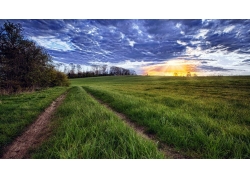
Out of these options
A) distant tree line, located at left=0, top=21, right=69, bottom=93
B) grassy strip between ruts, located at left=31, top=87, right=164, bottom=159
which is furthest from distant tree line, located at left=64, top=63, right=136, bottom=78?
grassy strip between ruts, located at left=31, top=87, right=164, bottom=159

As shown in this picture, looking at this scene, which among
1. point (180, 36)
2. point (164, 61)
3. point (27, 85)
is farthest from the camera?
point (27, 85)

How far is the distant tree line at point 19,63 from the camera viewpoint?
9602mm

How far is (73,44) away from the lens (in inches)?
222

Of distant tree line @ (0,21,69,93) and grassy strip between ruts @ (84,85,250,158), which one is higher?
distant tree line @ (0,21,69,93)

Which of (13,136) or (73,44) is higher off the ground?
(73,44)

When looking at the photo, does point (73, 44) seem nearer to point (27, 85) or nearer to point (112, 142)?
point (112, 142)

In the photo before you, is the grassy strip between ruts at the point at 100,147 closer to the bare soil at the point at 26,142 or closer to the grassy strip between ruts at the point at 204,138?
the bare soil at the point at 26,142

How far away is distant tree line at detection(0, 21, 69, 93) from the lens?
378 inches

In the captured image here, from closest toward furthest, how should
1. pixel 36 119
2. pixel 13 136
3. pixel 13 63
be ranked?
pixel 13 136 < pixel 36 119 < pixel 13 63

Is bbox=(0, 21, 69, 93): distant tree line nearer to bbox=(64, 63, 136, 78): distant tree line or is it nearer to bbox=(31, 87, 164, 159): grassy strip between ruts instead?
bbox=(64, 63, 136, 78): distant tree line

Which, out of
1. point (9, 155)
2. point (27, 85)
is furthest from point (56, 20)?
point (27, 85)

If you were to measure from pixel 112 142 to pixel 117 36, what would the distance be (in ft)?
15.1

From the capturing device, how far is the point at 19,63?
37.4 feet

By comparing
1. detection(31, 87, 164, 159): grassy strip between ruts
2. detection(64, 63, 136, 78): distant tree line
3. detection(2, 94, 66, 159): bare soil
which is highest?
detection(64, 63, 136, 78): distant tree line
